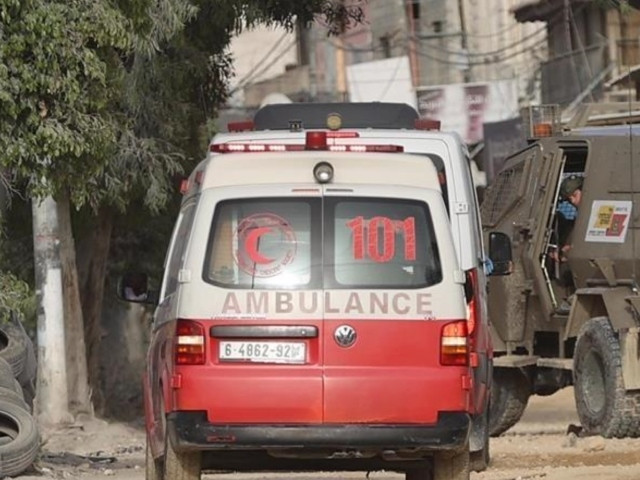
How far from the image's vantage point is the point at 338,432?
9336 millimetres

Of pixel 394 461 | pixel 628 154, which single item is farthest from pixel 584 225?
pixel 394 461

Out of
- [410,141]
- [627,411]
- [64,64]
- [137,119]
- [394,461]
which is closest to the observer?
[394,461]

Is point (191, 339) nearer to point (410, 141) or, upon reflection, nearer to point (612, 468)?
point (410, 141)

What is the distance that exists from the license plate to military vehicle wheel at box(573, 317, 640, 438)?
6930 millimetres

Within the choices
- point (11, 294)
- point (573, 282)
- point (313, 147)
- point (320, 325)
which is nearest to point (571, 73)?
point (573, 282)

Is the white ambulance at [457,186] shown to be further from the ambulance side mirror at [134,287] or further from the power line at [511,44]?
the power line at [511,44]

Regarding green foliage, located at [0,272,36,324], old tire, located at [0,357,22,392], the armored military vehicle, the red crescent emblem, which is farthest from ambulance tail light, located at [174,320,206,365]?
the armored military vehicle

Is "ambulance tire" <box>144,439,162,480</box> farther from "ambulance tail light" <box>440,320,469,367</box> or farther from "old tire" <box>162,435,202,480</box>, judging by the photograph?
"ambulance tail light" <box>440,320,469,367</box>

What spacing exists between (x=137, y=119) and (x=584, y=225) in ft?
19.8

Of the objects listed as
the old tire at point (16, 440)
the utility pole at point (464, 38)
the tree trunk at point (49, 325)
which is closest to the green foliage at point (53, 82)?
the old tire at point (16, 440)

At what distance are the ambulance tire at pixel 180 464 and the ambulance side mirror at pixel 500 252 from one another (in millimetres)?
2738

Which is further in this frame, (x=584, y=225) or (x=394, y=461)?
(x=584, y=225)

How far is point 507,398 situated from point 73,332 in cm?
629

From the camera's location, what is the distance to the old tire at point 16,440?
14164 mm
